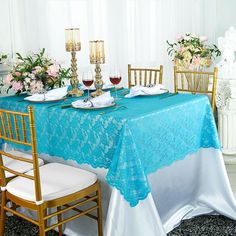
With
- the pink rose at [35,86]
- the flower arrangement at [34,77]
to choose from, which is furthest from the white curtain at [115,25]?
the pink rose at [35,86]

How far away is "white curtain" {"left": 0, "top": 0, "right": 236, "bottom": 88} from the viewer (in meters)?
3.68

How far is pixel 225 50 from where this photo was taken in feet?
13.7

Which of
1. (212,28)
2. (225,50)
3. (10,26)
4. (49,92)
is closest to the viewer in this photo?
(49,92)

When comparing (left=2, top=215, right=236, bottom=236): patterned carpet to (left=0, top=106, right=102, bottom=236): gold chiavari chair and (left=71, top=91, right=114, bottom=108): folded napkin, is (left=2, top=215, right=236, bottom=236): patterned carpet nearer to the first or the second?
(left=0, top=106, right=102, bottom=236): gold chiavari chair

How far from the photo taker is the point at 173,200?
2838 millimetres

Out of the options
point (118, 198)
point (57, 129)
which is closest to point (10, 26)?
point (57, 129)

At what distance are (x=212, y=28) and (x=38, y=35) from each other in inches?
90.5

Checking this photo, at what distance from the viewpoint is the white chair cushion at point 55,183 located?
2.27 metres

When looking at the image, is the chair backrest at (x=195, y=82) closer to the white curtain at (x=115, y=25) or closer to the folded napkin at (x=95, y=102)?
the white curtain at (x=115, y=25)

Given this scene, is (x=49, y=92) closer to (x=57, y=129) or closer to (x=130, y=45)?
(x=57, y=129)

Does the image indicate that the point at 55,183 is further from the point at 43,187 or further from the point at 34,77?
the point at 34,77

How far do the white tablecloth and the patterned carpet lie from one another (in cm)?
5

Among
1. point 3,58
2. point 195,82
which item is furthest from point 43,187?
point 195,82
